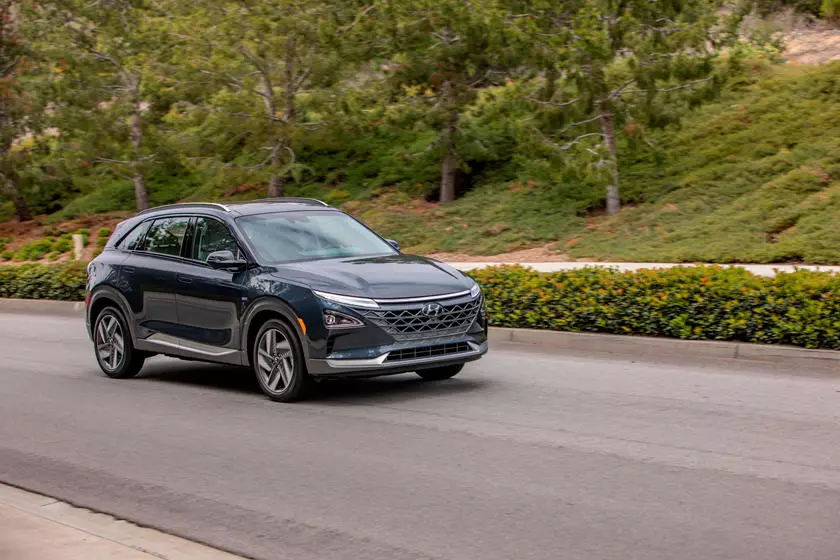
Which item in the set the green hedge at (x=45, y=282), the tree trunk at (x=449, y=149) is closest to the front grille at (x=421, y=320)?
the green hedge at (x=45, y=282)

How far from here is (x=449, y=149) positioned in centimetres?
2986

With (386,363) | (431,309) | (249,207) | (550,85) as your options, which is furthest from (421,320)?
(550,85)

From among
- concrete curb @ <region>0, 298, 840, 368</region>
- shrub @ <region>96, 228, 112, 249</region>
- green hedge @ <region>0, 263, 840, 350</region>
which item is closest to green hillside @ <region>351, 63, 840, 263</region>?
green hedge @ <region>0, 263, 840, 350</region>

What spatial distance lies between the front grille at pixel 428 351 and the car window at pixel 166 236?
2.96m

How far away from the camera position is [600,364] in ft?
38.6

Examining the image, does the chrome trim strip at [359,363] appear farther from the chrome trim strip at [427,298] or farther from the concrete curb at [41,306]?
the concrete curb at [41,306]

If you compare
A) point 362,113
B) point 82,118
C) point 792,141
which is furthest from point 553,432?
point 82,118

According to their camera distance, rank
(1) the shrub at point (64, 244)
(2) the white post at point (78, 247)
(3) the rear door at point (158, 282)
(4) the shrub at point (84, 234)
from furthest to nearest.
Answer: (4) the shrub at point (84, 234) < (1) the shrub at point (64, 244) < (2) the white post at point (78, 247) < (3) the rear door at point (158, 282)

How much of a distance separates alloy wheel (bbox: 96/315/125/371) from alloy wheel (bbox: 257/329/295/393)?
8.60 ft

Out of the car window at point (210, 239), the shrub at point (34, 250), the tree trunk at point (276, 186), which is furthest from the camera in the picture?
the shrub at point (34, 250)

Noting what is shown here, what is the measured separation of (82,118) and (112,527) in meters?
31.8

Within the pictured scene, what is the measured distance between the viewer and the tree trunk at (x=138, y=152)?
36.2 meters

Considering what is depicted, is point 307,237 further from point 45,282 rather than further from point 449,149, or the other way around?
point 449,149

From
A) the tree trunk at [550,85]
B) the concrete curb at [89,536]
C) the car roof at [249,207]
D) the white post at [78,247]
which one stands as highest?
the tree trunk at [550,85]
